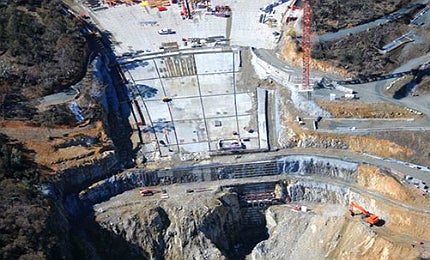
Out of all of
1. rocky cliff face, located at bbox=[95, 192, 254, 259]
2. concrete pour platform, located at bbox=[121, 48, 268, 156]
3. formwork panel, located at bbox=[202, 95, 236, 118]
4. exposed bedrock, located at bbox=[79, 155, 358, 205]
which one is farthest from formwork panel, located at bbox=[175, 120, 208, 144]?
rocky cliff face, located at bbox=[95, 192, 254, 259]

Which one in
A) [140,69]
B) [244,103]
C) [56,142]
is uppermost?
[140,69]

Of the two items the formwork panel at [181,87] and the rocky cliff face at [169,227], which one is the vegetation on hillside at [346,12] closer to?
the formwork panel at [181,87]

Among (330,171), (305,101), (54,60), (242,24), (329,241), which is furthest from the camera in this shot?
(242,24)

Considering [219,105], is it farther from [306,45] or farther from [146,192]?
[146,192]

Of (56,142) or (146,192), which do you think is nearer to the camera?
(146,192)

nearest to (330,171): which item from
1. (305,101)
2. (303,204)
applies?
(303,204)

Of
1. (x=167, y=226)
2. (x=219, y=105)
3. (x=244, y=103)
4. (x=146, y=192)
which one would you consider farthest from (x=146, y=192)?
(x=244, y=103)

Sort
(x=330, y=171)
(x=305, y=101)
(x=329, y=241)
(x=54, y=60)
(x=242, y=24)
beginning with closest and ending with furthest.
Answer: (x=329, y=241)
(x=330, y=171)
(x=305, y=101)
(x=54, y=60)
(x=242, y=24)

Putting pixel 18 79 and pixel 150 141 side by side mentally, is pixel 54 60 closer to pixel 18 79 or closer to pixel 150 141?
pixel 18 79
